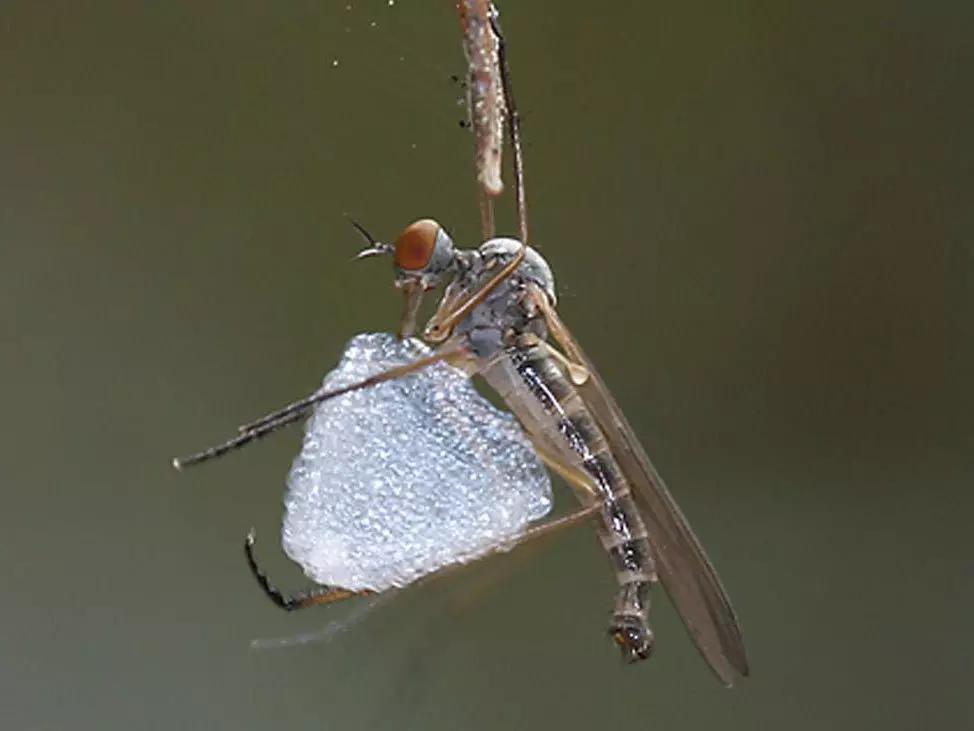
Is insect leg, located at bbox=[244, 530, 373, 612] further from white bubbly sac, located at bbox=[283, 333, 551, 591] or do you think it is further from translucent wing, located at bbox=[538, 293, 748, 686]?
translucent wing, located at bbox=[538, 293, 748, 686]

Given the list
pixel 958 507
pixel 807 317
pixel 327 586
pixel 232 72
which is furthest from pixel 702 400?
pixel 327 586

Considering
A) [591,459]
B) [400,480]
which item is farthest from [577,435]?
[400,480]

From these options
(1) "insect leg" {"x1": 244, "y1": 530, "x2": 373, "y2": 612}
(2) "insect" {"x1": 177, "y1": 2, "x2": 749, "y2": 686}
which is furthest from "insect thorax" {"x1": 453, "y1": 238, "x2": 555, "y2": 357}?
(1) "insect leg" {"x1": 244, "y1": 530, "x2": 373, "y2": 612}

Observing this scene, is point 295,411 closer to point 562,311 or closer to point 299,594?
point 299,594

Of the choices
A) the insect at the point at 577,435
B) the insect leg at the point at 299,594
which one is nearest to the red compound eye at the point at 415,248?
the insect at the point at 577,435

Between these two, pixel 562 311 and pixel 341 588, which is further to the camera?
pixel 562 311

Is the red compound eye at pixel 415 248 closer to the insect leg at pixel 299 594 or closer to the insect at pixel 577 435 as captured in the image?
the insect at pixel 577 435

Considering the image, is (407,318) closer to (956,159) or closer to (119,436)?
(119,436)
